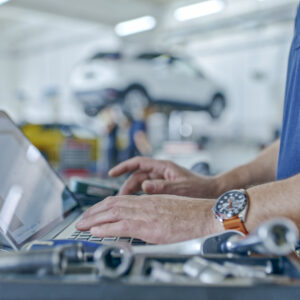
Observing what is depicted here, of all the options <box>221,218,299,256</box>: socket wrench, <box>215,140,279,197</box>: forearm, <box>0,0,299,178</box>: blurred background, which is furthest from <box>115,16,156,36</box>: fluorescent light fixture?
<box>221,218,299,256</box>: socket wrench

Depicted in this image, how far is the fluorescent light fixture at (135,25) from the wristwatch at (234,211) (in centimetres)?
852

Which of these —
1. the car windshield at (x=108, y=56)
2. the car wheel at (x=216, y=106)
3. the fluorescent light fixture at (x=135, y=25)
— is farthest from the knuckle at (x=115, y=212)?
the fluorescent light fixture at (x=135, y=25)

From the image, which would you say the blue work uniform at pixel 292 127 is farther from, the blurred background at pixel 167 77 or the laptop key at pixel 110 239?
the blurred background at pixel 167 77

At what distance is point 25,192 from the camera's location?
0.83 meters

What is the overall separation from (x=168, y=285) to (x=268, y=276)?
0.12 metres

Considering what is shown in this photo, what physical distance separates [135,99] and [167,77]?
0.81 meters

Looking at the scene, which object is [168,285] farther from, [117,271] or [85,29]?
[85,29]

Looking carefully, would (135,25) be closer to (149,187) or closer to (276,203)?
(149,187)

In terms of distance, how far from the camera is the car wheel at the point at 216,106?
28.3 ft

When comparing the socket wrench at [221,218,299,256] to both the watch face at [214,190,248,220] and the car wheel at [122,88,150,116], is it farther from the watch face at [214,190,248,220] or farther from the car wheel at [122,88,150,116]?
the car wheel at [122,88,150,116]

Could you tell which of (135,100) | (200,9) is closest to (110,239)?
(135,100)

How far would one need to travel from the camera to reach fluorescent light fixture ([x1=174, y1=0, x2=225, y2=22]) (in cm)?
755

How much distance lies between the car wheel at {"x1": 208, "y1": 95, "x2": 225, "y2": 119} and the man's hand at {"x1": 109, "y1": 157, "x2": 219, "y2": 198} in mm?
7577

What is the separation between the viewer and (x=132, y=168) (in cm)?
113
